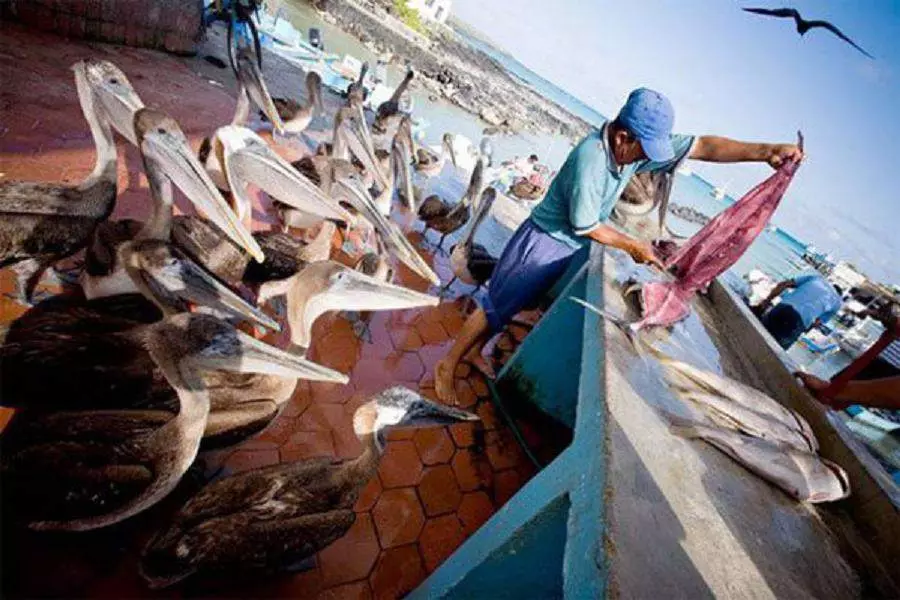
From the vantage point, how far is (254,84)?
608 centimetres

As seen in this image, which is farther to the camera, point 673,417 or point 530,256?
point 530,256

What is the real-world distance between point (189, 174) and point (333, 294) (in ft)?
4.43

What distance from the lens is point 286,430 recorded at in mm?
2996

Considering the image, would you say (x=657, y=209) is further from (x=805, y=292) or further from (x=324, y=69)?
(x=324, y=69)

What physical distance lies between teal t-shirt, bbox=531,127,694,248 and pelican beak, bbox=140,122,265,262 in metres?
2.26

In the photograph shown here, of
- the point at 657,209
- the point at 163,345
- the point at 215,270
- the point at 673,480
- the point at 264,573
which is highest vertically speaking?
the point at 657,209

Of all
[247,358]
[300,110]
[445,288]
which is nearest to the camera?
[247,358]

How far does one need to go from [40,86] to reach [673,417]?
7.22m

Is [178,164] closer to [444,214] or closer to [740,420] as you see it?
[444,214]

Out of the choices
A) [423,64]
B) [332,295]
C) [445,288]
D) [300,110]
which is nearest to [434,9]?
[423,64]

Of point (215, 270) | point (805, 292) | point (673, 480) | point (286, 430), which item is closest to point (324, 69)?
point (215, 270)

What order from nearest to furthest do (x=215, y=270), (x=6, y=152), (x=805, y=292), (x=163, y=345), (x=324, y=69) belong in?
(x=163, y=345)
(x=215, y=270)
(x=6, y=152)
(x=805, y=292)
(x=324, y=69)

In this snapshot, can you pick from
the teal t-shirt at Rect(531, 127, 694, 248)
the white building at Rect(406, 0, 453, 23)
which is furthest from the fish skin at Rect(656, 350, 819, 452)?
the white building at Rect(406, 0, 453, 23)

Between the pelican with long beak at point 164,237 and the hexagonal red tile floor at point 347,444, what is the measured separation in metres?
0.77
